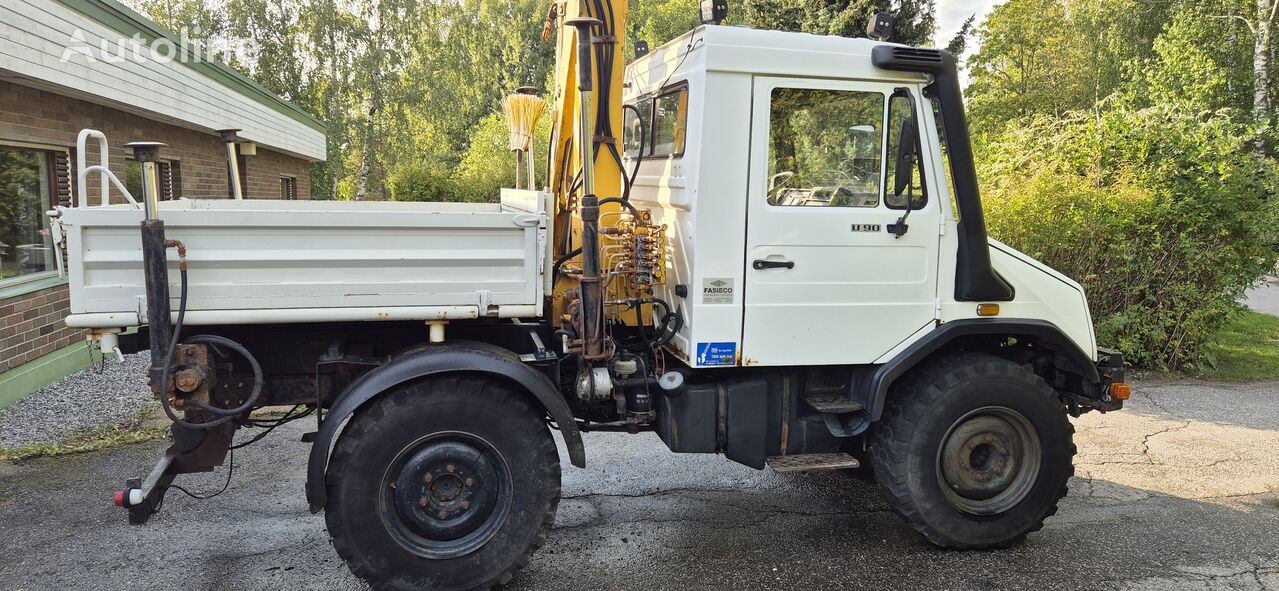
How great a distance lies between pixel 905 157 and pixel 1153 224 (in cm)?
555

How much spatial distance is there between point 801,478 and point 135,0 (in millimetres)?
26223

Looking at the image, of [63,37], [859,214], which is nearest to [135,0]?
[63,37]

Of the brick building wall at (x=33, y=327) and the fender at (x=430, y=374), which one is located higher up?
the fender at (x=430, y=374)

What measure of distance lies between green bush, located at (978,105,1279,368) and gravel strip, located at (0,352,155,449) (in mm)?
8165

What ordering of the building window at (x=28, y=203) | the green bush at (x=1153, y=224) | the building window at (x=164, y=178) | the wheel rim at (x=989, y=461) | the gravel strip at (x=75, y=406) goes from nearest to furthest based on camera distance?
the wheel rim at (x=989, y=461) → the gravel strip at (x=75, y=406) → the building window at (x=28, y=203) → the green bush at (x=1153, y=224) → the building window at (x=164, y=178)

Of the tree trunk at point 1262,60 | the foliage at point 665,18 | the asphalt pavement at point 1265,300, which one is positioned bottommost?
the asphalt pavement at point 1265,300

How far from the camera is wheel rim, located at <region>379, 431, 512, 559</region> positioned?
370 centimetres

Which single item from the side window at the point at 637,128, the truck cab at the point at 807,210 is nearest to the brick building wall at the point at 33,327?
the side window at the point at 637,128

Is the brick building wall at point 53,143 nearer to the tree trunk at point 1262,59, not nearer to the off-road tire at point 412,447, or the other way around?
the off-road tire at point 412,447

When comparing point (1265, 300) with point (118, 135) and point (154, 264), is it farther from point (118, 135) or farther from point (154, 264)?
point (118, 135)

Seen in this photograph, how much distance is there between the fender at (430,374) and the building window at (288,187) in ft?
48.2

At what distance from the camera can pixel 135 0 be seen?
942 inches

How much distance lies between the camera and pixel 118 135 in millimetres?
9062

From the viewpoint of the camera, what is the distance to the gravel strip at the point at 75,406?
5.98 metres
